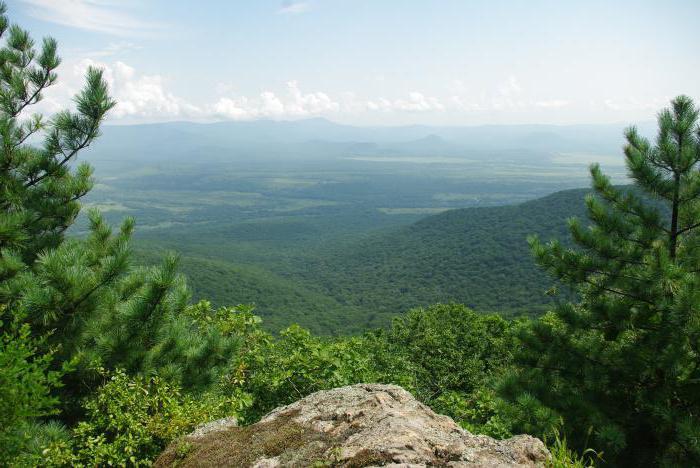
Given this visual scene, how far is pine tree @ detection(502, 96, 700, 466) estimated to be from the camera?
4.79 meters

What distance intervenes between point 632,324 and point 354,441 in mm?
4177

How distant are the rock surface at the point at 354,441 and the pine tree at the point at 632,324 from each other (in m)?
2.06

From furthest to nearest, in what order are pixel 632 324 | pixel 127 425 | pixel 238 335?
1. pixel 238 335
2. pixel 632 324
3. pixel 127 425

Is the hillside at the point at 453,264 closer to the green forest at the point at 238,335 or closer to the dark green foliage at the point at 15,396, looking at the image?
the green forest at the point at 238,335

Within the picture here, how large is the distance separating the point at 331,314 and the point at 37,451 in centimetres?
5499

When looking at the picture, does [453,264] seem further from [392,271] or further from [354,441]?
[354,441]

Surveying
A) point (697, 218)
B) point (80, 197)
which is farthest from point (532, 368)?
point (80, 197)

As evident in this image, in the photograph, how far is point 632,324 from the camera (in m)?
5.48

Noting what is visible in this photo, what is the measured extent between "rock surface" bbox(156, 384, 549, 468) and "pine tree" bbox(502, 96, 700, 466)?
2.06 m

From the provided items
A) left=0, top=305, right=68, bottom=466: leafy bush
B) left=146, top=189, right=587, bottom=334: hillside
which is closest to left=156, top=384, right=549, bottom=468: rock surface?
left=0, top=305, right=68, bottom=466: leafy bush

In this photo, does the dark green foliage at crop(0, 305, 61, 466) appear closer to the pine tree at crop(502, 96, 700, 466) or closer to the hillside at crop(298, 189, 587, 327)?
the pine tree at crop(502, 96, 700, 466)

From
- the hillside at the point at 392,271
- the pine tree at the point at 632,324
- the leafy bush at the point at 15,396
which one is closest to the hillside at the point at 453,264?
the hillside at the point at 392,271

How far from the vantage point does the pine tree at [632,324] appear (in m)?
4.79

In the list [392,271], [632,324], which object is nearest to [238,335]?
[632,324]
